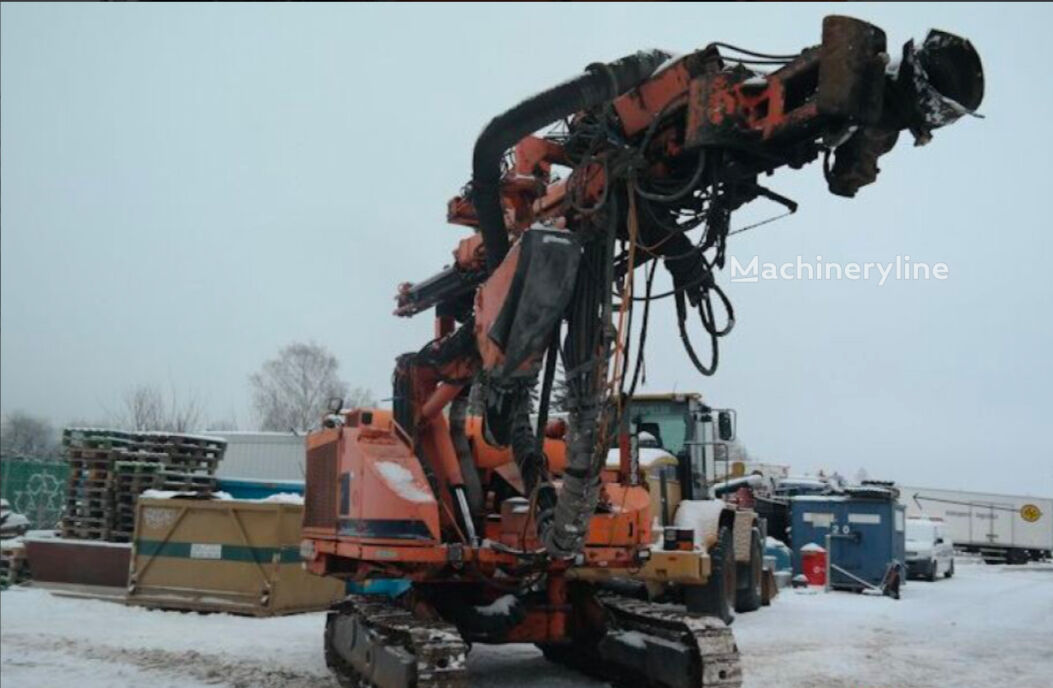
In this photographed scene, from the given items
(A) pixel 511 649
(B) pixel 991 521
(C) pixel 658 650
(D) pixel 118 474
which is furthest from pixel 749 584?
(D) pixel 118 474

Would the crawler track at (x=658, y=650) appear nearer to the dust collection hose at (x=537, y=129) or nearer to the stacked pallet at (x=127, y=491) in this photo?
the dust collection hose at (x=537, y=129)

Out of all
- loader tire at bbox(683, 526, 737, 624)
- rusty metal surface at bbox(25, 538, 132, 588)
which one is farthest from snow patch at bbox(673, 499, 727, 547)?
rusty metal surface at bbox(25, 538, 132, 588)

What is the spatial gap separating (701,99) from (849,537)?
14.8m

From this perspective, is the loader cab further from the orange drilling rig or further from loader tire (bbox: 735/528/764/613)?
the orange drilling rig

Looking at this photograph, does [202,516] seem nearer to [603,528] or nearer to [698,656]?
[603,528]

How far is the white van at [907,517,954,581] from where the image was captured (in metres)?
21.3

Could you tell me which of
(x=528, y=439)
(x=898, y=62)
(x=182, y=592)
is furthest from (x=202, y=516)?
(x=898, y=62)

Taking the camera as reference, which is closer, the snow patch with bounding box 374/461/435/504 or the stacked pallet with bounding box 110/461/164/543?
the snow patch with bounding box 374/461/435/504

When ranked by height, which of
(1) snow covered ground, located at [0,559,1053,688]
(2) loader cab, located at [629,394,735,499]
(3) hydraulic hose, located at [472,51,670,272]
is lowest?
(1) snow covered ground, located at [0,559,1053,688]

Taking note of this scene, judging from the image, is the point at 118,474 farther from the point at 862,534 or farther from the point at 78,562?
the point at 862,534

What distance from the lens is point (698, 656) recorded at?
6.68m

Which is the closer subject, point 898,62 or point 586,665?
point 898,62

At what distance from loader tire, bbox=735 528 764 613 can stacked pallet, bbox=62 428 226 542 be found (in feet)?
27.2

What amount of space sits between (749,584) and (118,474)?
954 cm
